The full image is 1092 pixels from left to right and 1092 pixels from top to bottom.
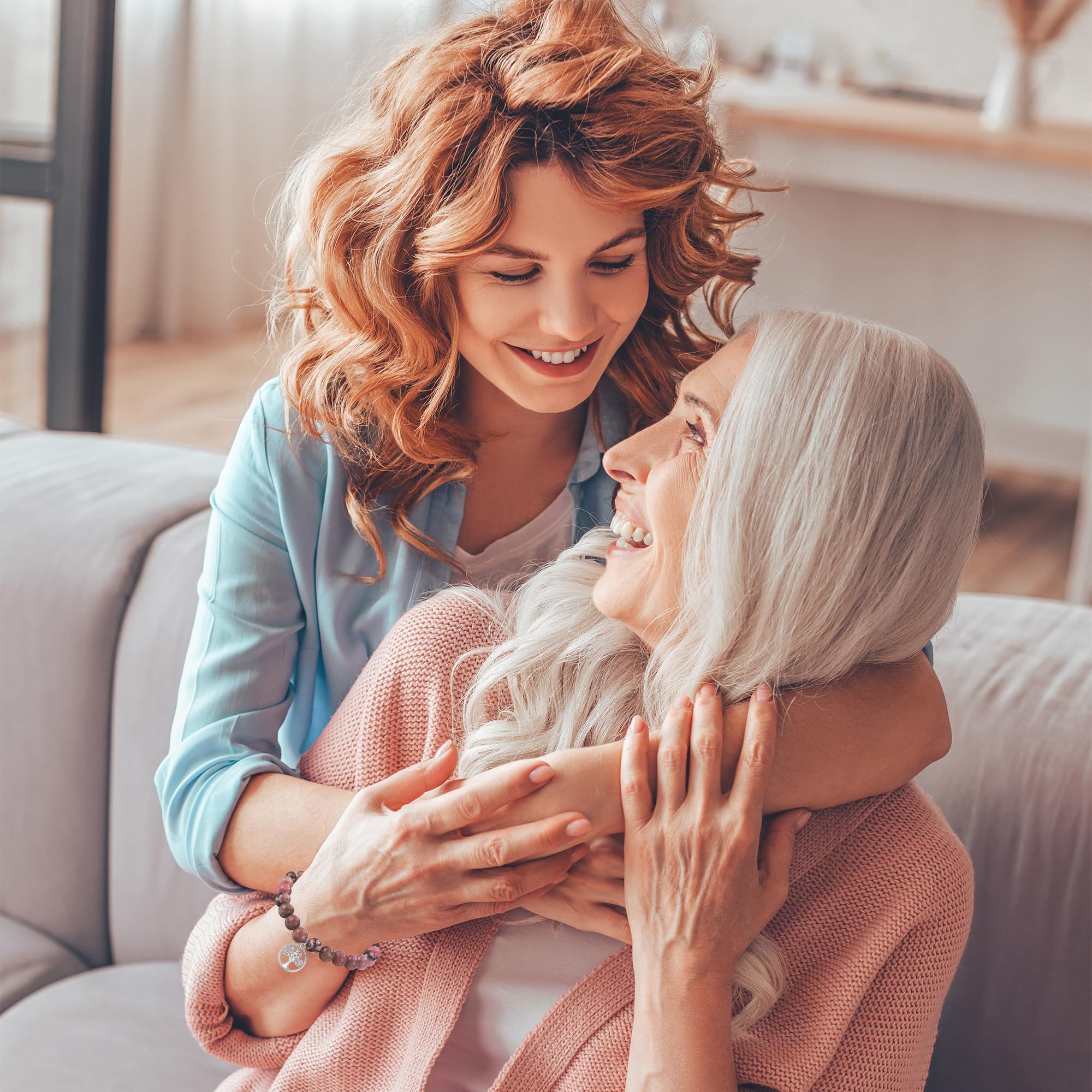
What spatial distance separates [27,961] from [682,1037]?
1.01 m

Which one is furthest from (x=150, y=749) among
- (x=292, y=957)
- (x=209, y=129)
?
(x=209, y=129)

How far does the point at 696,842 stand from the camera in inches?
38.7

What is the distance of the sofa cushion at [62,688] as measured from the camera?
1614 millimetres

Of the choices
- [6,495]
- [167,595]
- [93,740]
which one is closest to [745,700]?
[167,595]

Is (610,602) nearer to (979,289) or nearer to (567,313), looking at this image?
(567,313)

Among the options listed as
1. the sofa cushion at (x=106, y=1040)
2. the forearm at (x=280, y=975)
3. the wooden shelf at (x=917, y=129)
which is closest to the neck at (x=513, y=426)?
the forearm at (x=280, y=975)

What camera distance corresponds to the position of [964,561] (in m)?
1.03

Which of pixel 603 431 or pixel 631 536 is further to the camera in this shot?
pixel 603 431

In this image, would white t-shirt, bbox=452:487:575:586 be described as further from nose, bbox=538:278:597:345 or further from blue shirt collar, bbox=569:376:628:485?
nose, bbox=538:278:597:345

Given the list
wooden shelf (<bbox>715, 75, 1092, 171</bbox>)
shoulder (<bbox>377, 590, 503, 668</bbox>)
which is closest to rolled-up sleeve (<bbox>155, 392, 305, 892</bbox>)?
shoulder (<bbox>377, 590, 503, 668</bbox>)

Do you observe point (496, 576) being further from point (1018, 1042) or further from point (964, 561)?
point (1018, 1042)

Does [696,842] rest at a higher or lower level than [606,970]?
higher

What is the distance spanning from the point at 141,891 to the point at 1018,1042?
3.56 ft

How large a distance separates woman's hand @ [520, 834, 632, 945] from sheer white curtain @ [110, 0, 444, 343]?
14.2ft
